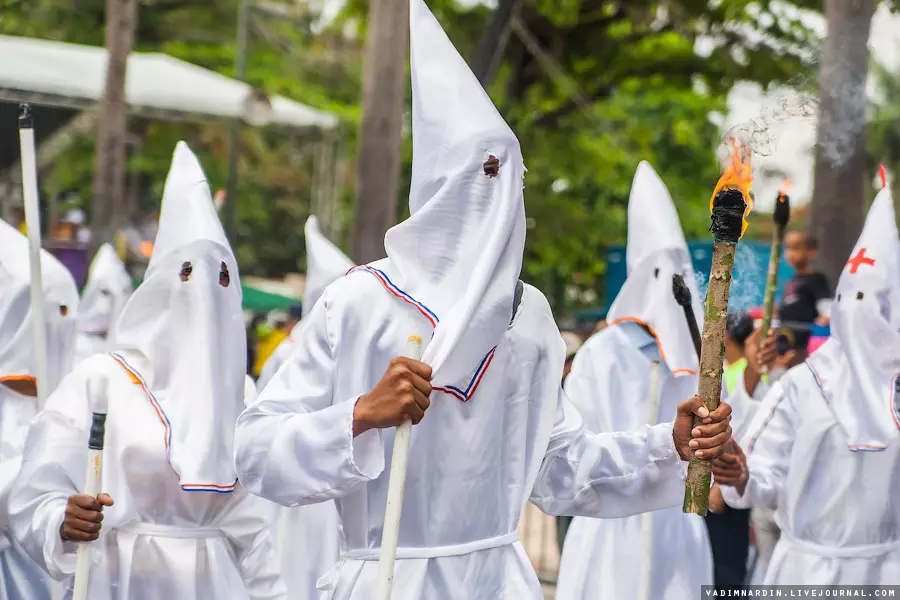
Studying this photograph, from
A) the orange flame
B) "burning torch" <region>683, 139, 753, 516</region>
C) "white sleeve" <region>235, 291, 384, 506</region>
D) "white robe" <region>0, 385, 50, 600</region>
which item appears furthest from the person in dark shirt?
"white sleeve" <region>235, 291, 384, 506</region>

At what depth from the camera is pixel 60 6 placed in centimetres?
2227

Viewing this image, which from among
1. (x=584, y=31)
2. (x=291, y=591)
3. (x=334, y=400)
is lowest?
(x=291, y=591)

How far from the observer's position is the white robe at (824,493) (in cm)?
614

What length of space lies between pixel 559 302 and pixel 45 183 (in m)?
9.00

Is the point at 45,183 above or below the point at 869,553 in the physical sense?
above

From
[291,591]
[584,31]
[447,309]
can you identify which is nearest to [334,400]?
[447,309]

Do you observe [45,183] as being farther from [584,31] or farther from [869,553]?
[869,553]

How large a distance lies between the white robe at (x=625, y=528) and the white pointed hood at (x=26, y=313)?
255 centimetres

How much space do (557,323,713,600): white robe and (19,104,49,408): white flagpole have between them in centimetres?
253

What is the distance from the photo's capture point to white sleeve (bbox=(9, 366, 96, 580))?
4.49 m

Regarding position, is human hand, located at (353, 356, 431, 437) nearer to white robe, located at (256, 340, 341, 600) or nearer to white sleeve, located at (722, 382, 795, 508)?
white sleeve, located at (722, 382, 795, 508)

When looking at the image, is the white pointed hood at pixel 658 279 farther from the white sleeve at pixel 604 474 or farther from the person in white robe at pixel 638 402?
the white sleeve at pixel 604 474

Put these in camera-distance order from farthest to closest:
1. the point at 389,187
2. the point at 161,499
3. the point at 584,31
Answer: the point at 584,31 → the point at 389,187 → the point at 161,499

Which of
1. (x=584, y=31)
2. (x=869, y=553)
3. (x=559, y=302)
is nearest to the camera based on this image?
(x=869, y=553)
